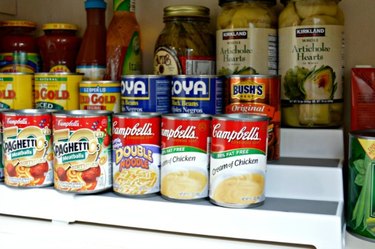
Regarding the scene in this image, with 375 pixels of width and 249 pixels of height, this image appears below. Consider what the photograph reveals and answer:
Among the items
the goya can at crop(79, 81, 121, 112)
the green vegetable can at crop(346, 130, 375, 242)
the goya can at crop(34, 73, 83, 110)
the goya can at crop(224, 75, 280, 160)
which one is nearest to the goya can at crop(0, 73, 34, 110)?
the goya can at crop(34, 73, 83, 110)

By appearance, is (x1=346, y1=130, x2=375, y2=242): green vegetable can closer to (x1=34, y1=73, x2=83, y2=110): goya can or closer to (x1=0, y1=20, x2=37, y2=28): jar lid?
(x1=34, y1=73, x2=83, y2=110): goya can

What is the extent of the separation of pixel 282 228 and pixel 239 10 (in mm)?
485

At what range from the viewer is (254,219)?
2.86 feet

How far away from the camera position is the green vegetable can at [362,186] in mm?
884

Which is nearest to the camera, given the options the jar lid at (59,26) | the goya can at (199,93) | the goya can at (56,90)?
the goya can at (199,93)

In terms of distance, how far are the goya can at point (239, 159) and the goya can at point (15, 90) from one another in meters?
0.48

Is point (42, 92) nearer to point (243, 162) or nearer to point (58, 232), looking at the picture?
point (58, 232)

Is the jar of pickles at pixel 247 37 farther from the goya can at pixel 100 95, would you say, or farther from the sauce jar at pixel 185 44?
the goya can at pixel 100 95

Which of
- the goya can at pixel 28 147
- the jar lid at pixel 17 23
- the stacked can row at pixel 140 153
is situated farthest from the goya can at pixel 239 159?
the jar lid at pixel 17 23

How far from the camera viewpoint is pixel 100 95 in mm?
1082

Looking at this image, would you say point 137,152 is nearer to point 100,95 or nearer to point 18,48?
point 100,95

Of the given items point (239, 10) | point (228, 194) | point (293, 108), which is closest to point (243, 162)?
point (228, 194)

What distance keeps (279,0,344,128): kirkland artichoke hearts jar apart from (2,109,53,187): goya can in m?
0.51

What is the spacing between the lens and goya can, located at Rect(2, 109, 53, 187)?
998 millimetres
